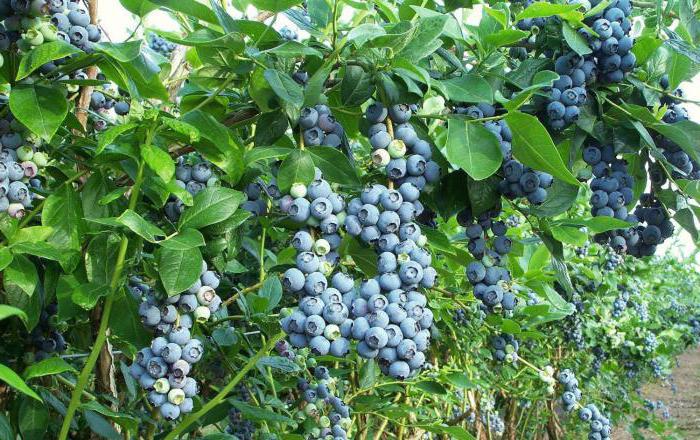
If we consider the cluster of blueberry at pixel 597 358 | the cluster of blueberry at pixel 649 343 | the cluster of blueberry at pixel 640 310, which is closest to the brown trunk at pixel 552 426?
Answer: the cluster of blueberry at pixel 597 358

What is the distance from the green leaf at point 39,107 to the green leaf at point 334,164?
0.36 meters

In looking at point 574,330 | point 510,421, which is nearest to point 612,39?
point 574,330

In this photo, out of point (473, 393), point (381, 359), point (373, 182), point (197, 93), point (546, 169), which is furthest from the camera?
point (473, 393)

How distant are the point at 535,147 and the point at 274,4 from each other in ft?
1.46

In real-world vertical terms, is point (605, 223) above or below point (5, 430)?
above

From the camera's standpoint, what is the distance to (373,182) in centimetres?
121

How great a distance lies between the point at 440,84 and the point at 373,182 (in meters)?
0.20

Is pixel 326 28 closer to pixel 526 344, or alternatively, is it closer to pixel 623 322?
pixel 526 344

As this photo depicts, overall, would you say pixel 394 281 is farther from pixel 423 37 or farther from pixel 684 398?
pixel 684 398

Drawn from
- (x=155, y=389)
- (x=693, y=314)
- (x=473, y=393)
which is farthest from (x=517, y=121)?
(x=693, y=314)

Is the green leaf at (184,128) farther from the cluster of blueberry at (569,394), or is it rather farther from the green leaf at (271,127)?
the cluster of blueberry at (569,394)

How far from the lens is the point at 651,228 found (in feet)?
4.54

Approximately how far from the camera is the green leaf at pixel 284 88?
3.39 feet

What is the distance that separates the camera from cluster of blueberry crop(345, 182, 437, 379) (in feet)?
3.12
